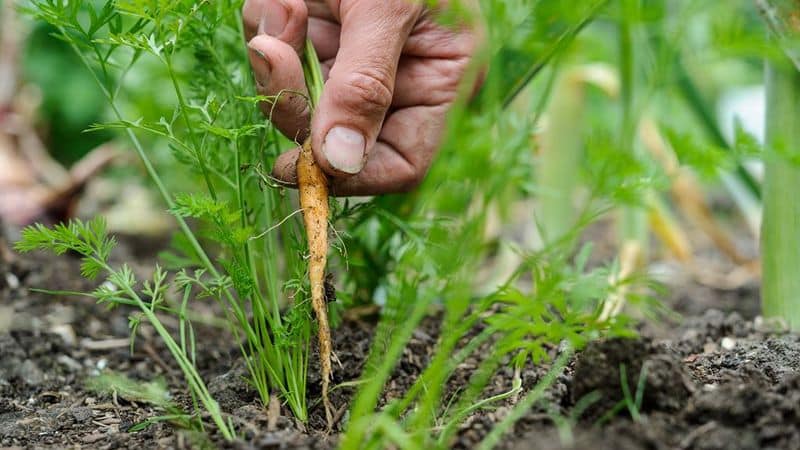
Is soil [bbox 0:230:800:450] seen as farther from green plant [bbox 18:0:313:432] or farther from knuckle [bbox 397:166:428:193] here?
knuckle [bbox 397:166:428:193]

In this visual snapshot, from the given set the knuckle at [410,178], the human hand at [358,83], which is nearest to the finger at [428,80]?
the human hand at [358,83]

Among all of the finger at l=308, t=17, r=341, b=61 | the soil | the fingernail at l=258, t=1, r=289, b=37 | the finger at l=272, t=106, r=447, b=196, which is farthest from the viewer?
the finger at l=308, t=17, r=341, b=61

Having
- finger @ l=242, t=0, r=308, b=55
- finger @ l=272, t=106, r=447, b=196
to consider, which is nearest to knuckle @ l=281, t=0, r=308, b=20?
finger @ l=242, t=0, r=308, b=55

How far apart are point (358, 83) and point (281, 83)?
0.11 m

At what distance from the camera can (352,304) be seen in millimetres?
1425

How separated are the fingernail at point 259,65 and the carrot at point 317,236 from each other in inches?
4.1

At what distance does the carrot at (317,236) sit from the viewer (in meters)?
1.10

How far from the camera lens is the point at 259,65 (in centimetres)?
111

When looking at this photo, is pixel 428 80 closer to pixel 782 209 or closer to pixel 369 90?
pixel 369 90

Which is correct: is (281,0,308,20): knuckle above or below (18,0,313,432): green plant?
above

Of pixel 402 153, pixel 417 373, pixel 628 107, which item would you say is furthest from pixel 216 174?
pixel 628 107

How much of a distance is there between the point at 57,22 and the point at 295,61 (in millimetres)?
302

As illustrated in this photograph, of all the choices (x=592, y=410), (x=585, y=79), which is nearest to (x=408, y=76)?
(x=592, y=410)

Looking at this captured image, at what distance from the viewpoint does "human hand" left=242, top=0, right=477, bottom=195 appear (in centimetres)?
109
